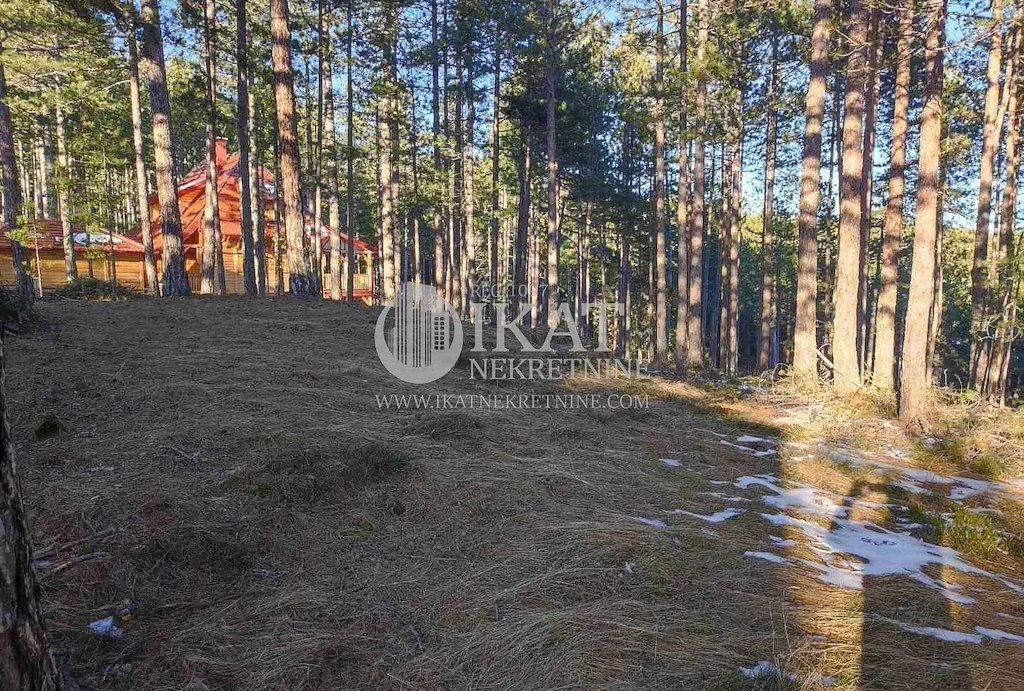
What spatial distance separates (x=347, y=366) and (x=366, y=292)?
22909 mm

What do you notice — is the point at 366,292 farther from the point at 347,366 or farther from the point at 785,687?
the point at 785,687

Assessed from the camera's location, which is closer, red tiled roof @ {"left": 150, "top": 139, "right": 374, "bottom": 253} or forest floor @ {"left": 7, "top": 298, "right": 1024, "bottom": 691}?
forest floor @ {"left": 7, "top": 298, "right": 1024, "bottom": 691}

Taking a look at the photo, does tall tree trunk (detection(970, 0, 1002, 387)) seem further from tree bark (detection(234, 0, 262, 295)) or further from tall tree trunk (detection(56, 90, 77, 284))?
tall tree trunk (detection(56, 90, 77, 284))

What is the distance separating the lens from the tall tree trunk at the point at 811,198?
9.07m

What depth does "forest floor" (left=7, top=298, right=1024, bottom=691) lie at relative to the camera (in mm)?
2207

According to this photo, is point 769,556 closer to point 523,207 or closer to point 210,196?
point 210,196

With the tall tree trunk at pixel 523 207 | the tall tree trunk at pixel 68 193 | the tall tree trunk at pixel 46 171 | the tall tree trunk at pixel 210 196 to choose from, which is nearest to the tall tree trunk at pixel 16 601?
the tall tree trunk at pixel 68 193

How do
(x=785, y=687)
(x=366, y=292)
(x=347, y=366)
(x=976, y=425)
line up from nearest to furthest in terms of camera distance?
(x=785, y=687) → (x=976, y=425) → (x=347, y=366) → (x=366, y=292)

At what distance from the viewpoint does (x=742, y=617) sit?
2549mm

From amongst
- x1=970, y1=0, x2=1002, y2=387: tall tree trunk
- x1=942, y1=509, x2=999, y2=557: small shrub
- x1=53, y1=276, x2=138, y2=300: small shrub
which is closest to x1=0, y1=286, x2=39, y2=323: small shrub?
x1=53, y1=276, x2=138, y2=300: small shrub

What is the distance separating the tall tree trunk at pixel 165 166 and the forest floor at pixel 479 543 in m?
5.24

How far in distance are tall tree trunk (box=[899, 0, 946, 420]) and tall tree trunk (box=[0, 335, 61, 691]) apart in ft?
26.6

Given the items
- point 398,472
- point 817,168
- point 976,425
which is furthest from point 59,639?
point 817,168

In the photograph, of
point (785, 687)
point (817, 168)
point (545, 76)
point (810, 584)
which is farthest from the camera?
point (545, 76)
